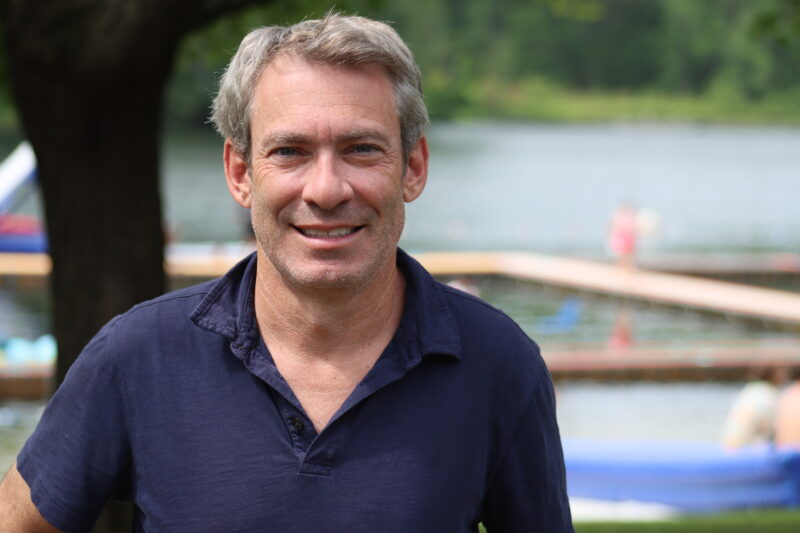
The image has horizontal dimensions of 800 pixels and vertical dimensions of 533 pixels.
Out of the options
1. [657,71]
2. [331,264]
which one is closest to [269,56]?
[331,264]

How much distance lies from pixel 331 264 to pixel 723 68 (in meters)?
109

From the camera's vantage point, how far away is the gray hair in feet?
6.49

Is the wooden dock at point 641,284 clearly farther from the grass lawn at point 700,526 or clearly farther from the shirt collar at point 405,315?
the shirt collar at point 405,315

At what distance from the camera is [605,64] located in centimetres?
11719

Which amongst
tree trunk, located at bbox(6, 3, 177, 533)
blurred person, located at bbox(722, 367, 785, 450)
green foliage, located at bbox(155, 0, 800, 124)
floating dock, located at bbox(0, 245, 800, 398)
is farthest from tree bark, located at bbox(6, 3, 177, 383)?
green foliage, located at bbox(155, 0, 800, 124)

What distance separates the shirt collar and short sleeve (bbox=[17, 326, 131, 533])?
0.19 metres

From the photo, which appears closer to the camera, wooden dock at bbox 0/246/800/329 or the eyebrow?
the eyebrow

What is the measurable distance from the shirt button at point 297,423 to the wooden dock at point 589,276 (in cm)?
1556

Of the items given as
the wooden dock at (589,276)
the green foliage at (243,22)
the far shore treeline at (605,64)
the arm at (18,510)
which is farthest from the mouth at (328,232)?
the far shore treeline at (605,64)

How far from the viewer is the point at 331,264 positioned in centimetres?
199

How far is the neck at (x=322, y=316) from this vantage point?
80.9 inches

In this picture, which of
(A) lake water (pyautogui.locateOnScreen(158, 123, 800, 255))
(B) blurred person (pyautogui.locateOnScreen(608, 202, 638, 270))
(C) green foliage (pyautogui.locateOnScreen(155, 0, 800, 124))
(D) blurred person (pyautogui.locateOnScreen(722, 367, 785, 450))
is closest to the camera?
(D) blurred person (pyautogui.locateOnScreen(722, 367, 785, 450))

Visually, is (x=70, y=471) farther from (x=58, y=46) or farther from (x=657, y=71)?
(x=657, y=71)

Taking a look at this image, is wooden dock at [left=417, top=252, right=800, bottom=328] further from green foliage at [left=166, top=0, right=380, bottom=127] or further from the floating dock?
green foliage at [left=166, top=0, right=380, bottom=127]
